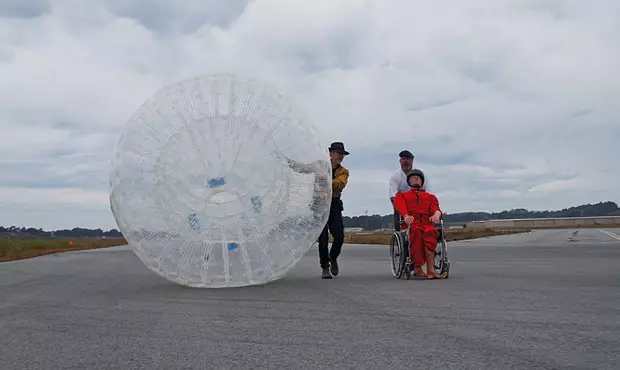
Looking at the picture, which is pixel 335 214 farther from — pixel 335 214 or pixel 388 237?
pixel 388 237

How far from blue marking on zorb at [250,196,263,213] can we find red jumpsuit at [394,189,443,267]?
2.28m

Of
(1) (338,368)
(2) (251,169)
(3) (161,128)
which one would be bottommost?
(1) (338,368)

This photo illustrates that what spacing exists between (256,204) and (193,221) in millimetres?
767

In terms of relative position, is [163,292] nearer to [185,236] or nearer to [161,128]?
[185,236]

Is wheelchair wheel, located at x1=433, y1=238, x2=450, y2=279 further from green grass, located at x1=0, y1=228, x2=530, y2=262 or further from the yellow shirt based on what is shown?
green grass, located at x1=0, y1=228, x2=530, y2=262

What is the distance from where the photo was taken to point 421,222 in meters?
9.84

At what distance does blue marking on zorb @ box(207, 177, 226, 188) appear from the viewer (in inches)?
325

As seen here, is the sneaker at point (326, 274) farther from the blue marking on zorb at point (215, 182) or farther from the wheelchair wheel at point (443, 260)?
the blue marking on zorb at point (215, 182)

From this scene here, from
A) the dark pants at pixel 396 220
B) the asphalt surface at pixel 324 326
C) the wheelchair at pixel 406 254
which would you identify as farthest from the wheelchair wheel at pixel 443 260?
the dark pants at pixel 396 220

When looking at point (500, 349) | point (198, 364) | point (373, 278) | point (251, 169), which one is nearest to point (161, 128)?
point (251, 169)

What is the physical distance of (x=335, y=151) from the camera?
10.4 m

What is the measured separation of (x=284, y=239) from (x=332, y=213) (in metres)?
1.58

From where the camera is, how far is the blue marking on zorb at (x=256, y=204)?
8375 millimetres

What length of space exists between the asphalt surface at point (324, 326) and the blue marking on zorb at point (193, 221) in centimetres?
78
